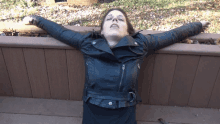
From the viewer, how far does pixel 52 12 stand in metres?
4.22

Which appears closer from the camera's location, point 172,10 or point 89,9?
point 172,10

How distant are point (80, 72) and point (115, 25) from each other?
23.0 inches

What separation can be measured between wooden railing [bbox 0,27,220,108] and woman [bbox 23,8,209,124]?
0.51 feet

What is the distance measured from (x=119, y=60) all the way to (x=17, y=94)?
1.23 metres

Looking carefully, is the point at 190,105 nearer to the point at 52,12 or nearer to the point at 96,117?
the point at 96,117

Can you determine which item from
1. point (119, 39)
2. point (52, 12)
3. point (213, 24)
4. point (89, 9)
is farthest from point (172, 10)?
point (119, 39)

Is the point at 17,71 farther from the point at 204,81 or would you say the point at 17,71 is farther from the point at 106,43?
the point at 204,81

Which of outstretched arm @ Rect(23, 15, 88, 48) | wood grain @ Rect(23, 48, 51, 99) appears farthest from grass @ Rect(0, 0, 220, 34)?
wood grain @ Rect(23, 48, 51, 99)

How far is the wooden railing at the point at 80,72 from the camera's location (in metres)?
1.67

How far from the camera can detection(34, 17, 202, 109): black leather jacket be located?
145cm

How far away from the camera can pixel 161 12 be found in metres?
4.06

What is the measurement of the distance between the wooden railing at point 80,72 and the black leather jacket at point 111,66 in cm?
17

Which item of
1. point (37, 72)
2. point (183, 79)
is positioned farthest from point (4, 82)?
point (183, 79)

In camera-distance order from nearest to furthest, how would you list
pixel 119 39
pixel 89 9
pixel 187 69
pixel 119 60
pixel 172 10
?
pixel 119 60 → pixel 119 39 → pixel 187 69 → pixel 172 10 → pixel 89 9
